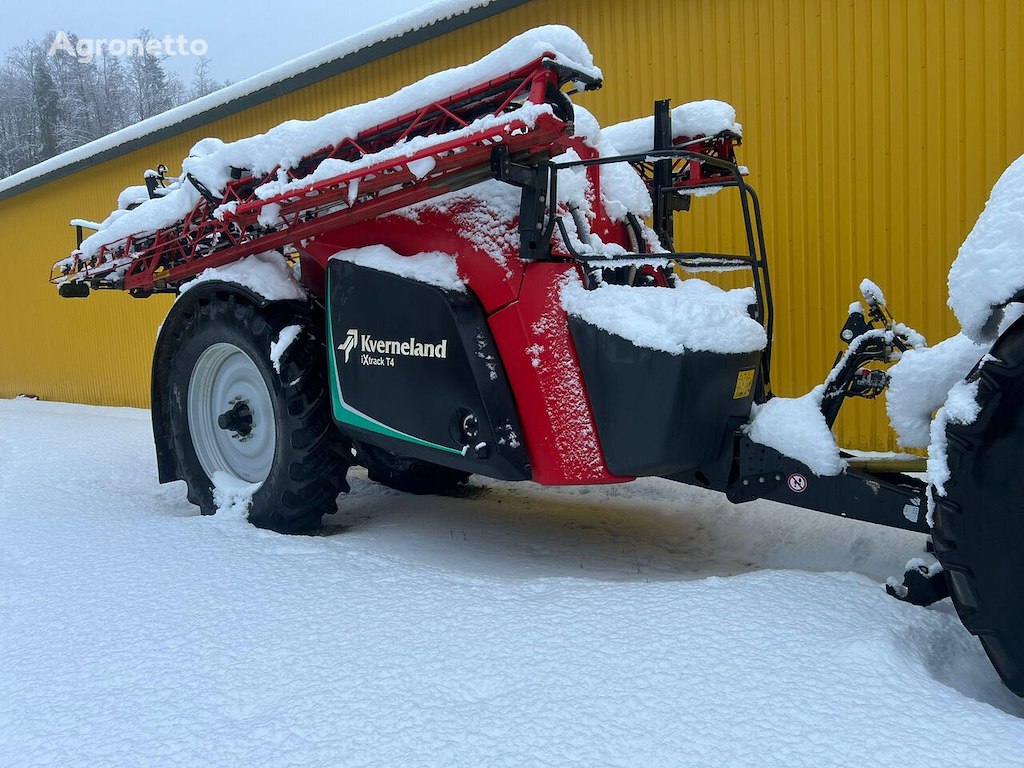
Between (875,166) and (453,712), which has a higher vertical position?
(875,166)

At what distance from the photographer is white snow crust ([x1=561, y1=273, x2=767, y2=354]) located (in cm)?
296

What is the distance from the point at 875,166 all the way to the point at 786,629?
4.07 m

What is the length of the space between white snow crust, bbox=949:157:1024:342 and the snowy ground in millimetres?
878

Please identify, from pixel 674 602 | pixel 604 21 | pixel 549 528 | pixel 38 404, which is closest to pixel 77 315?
pixel 38 404

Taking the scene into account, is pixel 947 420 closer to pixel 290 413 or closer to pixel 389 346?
pixel 389 346

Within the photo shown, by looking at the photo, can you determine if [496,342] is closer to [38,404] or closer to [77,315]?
[77,315]

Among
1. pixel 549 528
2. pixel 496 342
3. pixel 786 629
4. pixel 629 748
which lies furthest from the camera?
pixel 549 528

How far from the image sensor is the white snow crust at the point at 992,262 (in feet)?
6.31

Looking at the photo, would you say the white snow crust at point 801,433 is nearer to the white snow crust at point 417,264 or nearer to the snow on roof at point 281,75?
the white snow crust at point 417,264

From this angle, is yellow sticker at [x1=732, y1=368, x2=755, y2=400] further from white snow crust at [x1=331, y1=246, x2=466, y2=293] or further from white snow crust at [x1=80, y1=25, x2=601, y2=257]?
white snow crust at [x1=80, y1=25, x2=601, y2=257]

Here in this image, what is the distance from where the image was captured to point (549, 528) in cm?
421

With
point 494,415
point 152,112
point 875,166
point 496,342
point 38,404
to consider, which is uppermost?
point 152,112

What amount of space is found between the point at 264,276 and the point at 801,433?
2.62 m

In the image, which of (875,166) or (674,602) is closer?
(674,602)
